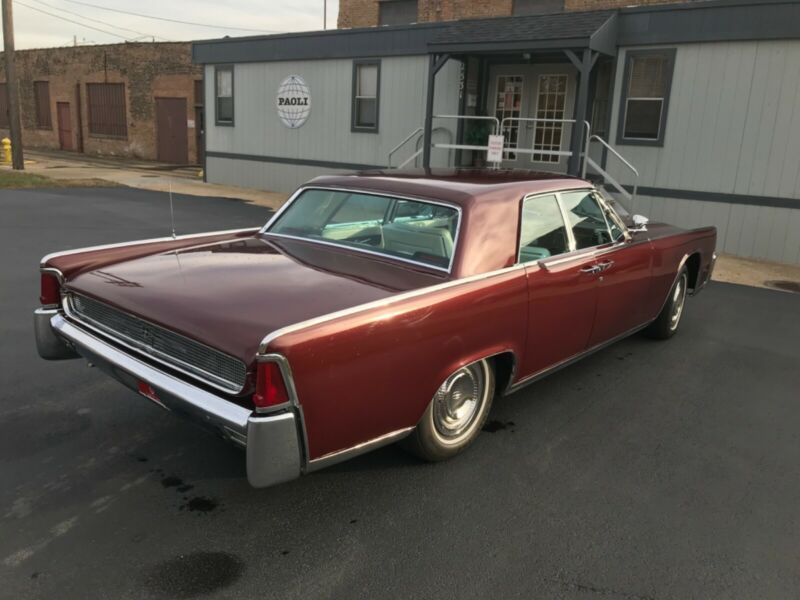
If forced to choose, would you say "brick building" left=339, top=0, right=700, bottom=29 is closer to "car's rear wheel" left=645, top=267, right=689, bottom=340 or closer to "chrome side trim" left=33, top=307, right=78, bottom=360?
"car's rear wheel" left=645, top=267, right=689, bottom=340

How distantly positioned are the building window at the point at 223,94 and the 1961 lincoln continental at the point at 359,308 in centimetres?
1529

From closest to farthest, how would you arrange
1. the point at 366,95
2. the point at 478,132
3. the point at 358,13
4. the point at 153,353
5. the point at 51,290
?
A: 1. the point at 153,353
2. the point at 51,290
3. the point at 478,132
4. the point at 366,95
5. the point at 358,13

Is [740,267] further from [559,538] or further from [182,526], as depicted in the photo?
[182,526]

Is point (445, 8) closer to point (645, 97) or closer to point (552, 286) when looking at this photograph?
point (645, 97)

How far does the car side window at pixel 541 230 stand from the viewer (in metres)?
3.96

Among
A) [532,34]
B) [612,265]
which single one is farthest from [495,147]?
[612,265]

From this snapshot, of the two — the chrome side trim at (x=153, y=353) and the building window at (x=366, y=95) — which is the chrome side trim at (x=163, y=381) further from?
the building window at (x=366, y=95)

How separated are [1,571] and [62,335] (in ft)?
4.32

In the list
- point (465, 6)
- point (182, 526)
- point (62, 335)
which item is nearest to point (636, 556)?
point (182, 526)

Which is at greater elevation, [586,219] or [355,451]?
[586,219]

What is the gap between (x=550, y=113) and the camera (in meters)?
Result: 13.6

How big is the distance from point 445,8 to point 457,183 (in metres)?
18.5

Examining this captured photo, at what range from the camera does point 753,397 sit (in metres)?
4.73

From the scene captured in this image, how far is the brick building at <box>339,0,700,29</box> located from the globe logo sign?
5246 mm
